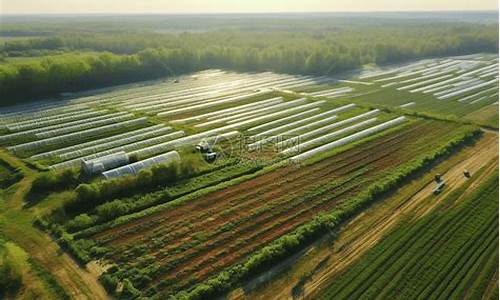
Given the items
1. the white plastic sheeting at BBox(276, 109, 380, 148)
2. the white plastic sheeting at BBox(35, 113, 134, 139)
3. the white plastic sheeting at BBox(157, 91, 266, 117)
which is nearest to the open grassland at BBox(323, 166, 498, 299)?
the white plastic sheeting at BBox(276, 109, 380, 148)

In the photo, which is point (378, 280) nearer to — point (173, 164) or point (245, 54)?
point (173, 164)

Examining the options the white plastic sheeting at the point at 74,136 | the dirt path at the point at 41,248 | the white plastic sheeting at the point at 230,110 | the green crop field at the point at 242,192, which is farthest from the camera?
the white plastic sheeting at the point at 230,110

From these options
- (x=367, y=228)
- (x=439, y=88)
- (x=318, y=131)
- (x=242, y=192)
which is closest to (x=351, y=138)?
(x=318, y=131)

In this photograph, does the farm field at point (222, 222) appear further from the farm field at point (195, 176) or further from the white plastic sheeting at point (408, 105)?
the white plastic sheeting at point (408, 105)

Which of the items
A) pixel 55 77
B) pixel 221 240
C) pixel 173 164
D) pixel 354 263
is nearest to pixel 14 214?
pixel 173 164

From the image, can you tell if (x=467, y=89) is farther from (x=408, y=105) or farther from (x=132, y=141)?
(x=132, y=141)

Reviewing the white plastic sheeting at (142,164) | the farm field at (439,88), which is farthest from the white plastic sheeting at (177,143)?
the farm field at (439,88)

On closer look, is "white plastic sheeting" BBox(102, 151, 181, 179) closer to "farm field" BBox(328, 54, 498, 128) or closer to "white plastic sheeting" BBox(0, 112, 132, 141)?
"white plastic sheeting" BBox(0, 112, 132, 141)
